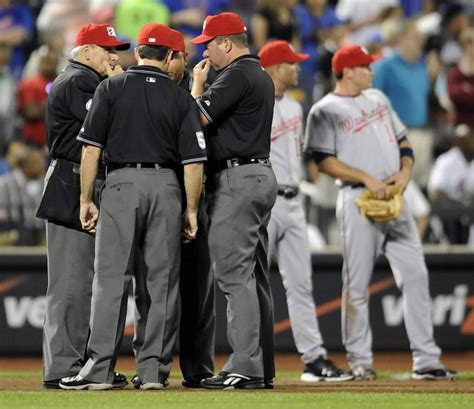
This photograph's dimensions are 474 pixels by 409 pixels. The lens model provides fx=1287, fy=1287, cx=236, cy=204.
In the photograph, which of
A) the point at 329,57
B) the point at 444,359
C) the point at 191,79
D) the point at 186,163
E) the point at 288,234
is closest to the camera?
the point at 186,163

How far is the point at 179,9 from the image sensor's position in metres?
15.6

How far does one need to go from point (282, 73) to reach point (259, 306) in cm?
215

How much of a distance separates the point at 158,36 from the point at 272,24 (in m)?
7.37

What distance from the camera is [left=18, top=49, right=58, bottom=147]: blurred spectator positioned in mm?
14141

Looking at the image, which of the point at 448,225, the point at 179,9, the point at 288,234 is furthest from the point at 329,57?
the point at 288,234

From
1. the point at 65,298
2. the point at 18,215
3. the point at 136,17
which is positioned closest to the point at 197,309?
the point at 65,298

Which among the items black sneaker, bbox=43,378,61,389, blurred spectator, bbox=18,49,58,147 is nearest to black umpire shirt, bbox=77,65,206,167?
black sneaker, bbox=43,378,61,389

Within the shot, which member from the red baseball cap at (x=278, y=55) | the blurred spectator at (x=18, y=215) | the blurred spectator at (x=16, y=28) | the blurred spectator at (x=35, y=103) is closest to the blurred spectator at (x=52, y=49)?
the blurred spectator at (x=35, y=103)

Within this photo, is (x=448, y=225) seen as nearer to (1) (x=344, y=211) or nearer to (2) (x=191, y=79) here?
(1) (x=344, y=211)

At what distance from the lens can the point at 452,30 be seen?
676 inches

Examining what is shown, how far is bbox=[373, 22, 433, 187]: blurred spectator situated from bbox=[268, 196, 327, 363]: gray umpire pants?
4624 mm

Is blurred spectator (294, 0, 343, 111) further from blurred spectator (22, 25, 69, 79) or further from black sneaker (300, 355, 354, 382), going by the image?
black sneaker (300, 355, 354, 382)

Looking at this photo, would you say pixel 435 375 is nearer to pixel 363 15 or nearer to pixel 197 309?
pixel 197 309

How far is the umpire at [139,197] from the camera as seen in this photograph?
7.87m
